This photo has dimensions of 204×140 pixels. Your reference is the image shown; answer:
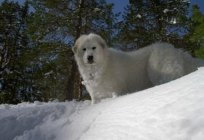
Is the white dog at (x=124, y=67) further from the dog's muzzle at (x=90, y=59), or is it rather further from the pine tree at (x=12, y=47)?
the pine tree at (x=12, y=47)

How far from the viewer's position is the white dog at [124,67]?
8664 millimetres

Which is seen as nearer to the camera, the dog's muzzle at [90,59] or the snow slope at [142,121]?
the snow slope at [142,121]

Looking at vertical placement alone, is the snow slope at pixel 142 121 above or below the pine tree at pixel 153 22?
below

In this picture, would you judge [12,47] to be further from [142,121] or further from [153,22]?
[142,121]

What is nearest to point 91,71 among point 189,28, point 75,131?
point 75,131

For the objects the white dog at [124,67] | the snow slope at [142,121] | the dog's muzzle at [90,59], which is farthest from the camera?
the dog's muzzle at [90,59]

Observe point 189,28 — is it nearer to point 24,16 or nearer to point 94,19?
point 94,19

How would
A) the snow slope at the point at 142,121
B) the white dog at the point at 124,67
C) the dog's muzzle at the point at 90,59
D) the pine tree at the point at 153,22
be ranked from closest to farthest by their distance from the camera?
the snow slope at the point at 142,121, the white dog at the point at 124,67, the dog's muzzle at the point at 90,59, the pine tree at the point at 153,22

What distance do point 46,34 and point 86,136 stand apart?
1650cm

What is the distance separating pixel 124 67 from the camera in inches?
349

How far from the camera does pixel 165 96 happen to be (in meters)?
3.81

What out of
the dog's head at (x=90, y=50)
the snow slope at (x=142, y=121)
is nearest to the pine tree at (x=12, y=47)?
the dog's head at (x=90, y=50)

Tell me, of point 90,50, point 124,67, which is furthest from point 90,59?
point 124,67

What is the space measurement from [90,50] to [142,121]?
5.49 m
